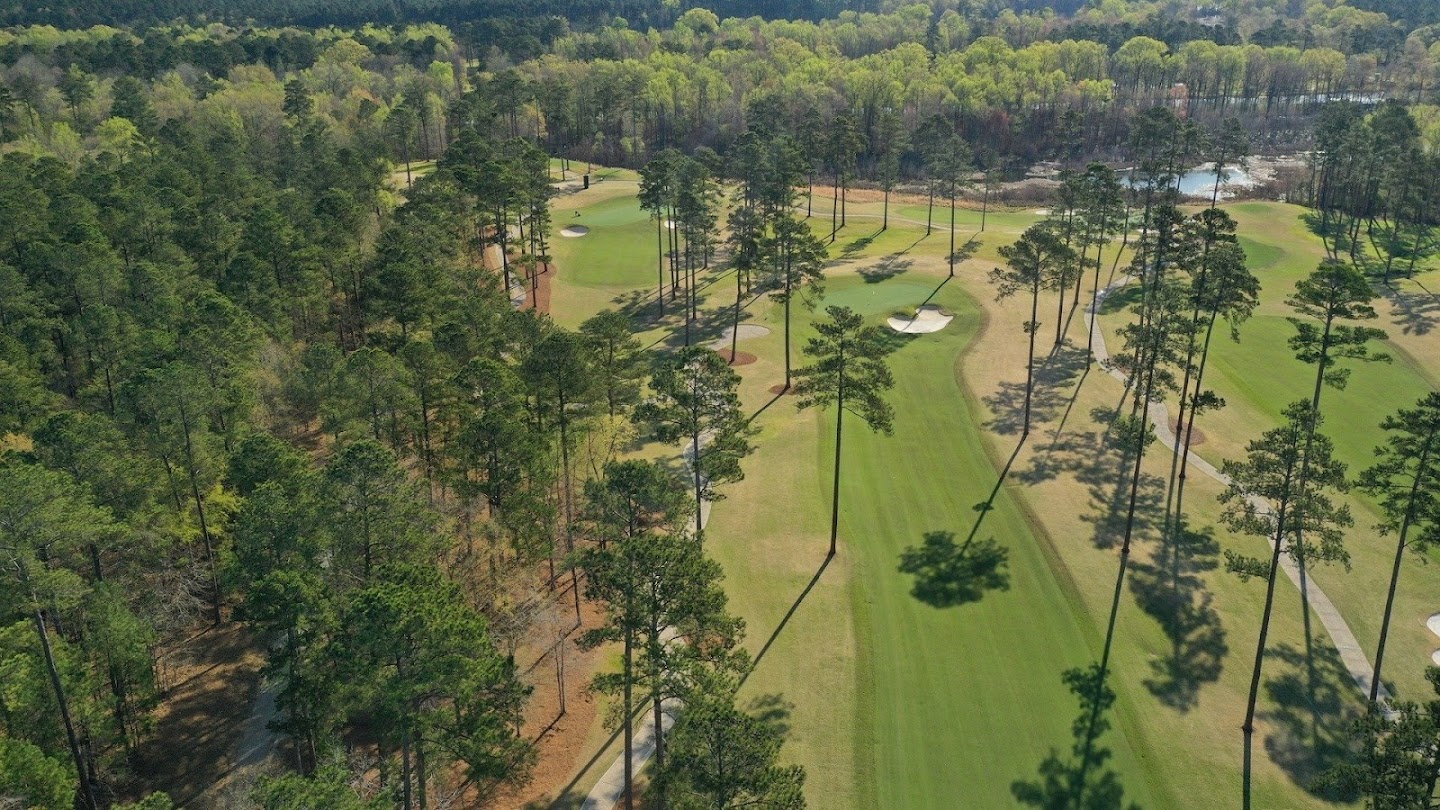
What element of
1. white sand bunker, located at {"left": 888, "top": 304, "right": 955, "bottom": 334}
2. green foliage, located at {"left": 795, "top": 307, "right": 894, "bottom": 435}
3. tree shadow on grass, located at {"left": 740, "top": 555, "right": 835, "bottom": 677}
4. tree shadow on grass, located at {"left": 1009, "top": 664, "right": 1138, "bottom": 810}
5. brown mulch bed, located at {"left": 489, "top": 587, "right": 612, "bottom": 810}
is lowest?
brown mulch bed, located at {"left": 489, "top": 587, "right": 612, "bottom": 810}

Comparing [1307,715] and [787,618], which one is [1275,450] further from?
[787,618]

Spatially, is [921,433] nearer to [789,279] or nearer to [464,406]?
[789,279]

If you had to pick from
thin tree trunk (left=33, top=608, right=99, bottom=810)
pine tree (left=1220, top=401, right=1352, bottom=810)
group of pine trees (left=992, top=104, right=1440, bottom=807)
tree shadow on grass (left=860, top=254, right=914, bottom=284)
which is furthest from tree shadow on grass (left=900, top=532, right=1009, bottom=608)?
tree shadow on grass (left=860, top=254, right=914, bottom=284)

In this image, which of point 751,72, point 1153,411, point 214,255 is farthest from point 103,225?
point 751,72

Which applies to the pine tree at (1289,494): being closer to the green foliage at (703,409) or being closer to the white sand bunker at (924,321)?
the green foliage at (703,409)

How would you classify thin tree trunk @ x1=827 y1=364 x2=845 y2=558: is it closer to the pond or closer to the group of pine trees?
the group of pine trees

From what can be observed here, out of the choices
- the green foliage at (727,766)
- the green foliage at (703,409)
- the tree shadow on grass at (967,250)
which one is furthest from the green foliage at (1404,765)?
the tree shadow on grass at (967,250)
